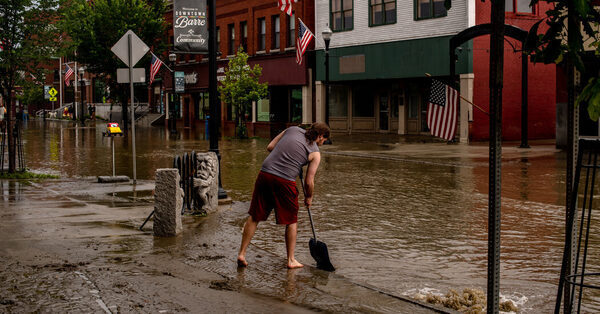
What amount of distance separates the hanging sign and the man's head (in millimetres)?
9132

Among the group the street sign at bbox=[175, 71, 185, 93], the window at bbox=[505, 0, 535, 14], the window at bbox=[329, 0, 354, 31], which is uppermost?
the window at bbox=[329, 0, 354, 31]

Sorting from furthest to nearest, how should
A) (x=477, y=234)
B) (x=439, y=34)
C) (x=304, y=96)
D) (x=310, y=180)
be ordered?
(x=304, y=96) → (x=439, y=34) → (x=477, y=234) → (x=310, y=180)

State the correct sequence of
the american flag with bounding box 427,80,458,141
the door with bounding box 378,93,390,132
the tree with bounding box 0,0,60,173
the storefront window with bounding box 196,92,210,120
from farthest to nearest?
the storefront window with bounding box 196,92,210,120, the door with bounding box 378,93,390,132, the tree with bounding box 0,0,60,173, the american flag with bounding box 427,80,458,141

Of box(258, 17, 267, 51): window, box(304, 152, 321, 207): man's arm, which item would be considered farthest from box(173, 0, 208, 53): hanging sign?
box(258, 17, 267, 51): window

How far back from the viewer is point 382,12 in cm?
3409

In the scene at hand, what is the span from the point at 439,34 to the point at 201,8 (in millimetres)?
A: 16354

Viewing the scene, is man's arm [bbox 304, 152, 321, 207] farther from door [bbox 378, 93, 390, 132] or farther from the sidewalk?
door [bbox 378, 93, 390, 132]

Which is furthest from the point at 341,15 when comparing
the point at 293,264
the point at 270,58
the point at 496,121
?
the point at 496,121

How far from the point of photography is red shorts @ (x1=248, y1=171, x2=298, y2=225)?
7457 mm

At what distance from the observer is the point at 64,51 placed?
1733 centimetres

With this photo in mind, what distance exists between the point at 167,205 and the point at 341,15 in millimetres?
28860

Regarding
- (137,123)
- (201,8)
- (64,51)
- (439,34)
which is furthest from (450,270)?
(137,123)

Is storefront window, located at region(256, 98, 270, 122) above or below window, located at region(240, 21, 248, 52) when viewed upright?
below

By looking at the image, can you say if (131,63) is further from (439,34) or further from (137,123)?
(137,123)
